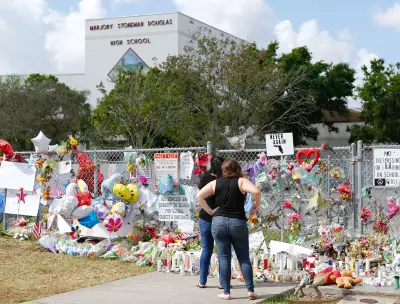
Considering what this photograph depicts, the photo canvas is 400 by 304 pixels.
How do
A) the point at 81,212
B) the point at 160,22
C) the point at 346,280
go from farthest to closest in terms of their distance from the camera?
the point at 160,22 → the point at 81,212 → the point at 346,280

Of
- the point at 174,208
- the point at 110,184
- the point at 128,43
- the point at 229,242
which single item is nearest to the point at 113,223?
the point at 110,184

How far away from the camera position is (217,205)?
6.71 meters

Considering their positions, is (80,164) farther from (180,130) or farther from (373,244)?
(180,130)

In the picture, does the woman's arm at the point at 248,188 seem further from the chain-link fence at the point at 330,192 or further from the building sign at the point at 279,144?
the building sign at the point at 279,144

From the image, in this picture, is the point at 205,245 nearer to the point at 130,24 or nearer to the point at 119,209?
the point at 119,209

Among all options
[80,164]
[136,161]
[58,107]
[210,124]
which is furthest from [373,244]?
[58,107]

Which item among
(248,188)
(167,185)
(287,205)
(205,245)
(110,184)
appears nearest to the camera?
(248,188)

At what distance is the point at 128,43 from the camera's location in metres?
55.7

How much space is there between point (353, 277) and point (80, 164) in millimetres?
5947

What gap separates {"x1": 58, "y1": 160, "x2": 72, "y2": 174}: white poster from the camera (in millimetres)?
11422

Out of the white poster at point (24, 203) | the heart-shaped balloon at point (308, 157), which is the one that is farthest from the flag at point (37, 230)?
the heart-shaped balloon at point (308, 157)

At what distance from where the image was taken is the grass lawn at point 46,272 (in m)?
7.49

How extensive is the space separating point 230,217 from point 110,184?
14.1ft

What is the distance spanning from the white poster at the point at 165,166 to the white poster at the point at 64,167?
2.12m
